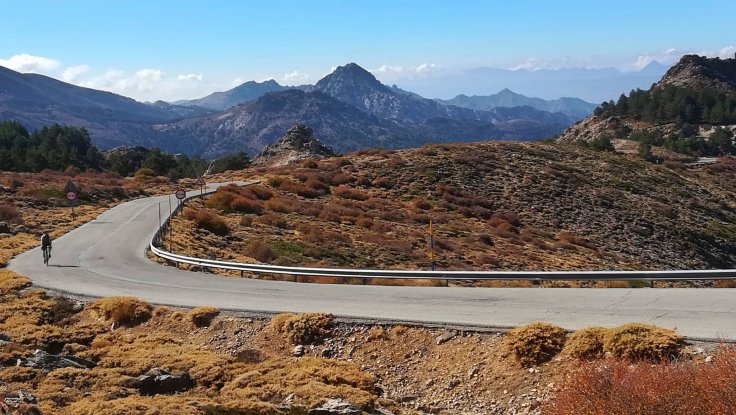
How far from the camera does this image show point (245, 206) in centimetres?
4234

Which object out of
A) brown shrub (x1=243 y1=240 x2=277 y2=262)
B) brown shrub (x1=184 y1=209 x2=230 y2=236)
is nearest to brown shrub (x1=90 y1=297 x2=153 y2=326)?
brown shrub (x1=243 y1=240 x2=277 y2=262)

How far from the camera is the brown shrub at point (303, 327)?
14406 mm

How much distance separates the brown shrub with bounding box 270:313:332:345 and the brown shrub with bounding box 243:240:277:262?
45.0 ft

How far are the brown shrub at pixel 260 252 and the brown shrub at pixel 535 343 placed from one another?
1837 centimetres

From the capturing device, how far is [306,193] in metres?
50.6

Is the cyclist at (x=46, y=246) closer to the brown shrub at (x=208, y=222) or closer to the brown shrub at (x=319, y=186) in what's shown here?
the brown shrub at (x=208, y=222)

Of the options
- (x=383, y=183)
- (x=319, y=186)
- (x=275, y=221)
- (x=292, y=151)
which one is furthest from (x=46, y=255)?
(x=292, y=151)

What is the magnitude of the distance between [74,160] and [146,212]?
2078 inches

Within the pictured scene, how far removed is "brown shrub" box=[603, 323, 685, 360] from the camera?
1058 centimetres

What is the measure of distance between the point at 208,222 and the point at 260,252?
843cm

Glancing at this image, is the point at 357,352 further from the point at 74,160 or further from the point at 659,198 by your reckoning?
the point at 74,160

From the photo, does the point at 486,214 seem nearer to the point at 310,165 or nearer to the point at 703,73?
the point at 310,165

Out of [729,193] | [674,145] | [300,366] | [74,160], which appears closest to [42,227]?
[300,366]

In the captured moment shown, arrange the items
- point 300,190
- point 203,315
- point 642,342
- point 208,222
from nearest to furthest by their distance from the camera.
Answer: point 642,342 → point 203,315 → point 208,222 → point 300,190
